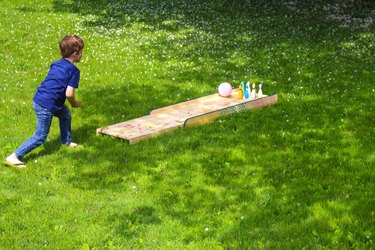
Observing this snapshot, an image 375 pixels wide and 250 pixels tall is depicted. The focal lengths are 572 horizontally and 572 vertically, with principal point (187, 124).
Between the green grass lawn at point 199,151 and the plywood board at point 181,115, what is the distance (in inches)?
9.8

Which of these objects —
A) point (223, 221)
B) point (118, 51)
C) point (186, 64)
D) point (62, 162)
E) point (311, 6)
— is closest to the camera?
point (223, 221)

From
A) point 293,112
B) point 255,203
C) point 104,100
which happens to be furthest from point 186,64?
point 255,203

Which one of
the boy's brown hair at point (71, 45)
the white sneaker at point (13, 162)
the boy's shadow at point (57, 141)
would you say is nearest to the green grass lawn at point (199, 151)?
the boy's shadow at point (57, 141)

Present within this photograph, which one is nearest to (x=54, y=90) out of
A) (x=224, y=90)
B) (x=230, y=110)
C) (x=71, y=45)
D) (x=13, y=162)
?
(x=71, y=45)

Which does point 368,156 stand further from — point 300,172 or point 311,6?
point 311,6

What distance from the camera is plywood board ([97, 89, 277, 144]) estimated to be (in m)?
11.1

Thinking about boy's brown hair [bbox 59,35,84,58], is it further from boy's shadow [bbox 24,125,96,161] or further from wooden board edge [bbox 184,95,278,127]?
wooden board edge [bbox 184,95,278,127]

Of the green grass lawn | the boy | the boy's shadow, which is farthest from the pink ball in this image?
the boy

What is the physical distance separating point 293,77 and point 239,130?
191 inches

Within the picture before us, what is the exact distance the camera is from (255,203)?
820 centimetres

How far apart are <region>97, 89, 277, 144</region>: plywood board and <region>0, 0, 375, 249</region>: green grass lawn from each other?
0.82 ft

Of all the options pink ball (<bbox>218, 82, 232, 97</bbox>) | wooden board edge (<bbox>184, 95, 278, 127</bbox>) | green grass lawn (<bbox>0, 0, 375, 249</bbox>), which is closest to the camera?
green grass lawn (<bbox>0, 0, 375, 249</bbox>)

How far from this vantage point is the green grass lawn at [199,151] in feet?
24.4

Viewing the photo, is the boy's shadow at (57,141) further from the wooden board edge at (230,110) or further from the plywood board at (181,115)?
the wooden board edge at (230,110)
